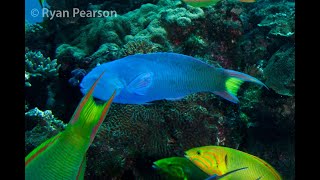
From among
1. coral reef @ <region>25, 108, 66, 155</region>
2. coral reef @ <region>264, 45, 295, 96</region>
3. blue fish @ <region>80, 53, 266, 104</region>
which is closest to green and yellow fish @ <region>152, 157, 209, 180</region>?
blue fish @ <region>80, 53, 266, 104</region>

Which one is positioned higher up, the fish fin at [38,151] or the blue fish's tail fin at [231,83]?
the blue fish's tail fin at [231,83]

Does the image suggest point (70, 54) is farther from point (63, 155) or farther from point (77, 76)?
point (63, 155)

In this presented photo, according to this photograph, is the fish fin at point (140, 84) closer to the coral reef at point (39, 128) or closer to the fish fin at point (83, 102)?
the fish fin at point (83, 102)

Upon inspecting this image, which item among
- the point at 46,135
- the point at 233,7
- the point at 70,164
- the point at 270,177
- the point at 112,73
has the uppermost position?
the point at 233,7

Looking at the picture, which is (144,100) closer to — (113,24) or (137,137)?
(137,137)

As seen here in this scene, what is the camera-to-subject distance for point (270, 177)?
1.05m

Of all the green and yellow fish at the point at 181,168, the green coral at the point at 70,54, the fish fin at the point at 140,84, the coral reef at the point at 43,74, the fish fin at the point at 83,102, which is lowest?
the green and yellow fish at the point at 181,168

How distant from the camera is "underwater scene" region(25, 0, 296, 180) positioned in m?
1.04

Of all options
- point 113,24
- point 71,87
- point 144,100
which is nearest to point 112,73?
point 144,100

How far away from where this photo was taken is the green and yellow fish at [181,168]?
132 cm

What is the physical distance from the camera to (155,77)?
113 centimetres

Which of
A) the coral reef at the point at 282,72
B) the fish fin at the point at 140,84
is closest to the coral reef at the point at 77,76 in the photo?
the coral reef at the point at 282,72

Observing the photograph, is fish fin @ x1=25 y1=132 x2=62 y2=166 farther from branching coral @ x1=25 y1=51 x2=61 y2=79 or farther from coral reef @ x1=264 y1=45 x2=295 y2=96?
branching coral @ x1=25 y1=51 x2=61 y2=79

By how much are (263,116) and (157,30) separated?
3.93ft
